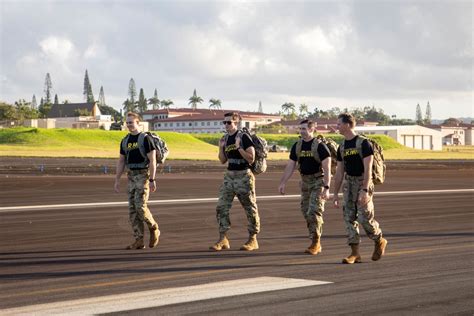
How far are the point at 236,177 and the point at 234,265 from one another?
1936mm

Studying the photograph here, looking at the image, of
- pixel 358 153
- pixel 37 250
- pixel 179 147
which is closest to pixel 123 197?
pixel 37 250

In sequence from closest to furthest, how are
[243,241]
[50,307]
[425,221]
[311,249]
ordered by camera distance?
[50,307], [311,249], [243,241], [425,221]

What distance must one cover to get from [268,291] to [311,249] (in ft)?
10.4

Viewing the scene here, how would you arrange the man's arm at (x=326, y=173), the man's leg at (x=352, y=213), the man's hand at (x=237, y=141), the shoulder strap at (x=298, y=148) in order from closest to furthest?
the man's leg at (x=352, y=213), the man's arm at (x=326, y=173), the shoulder strap at (x=298, y=148), the man's hand at (x=237, y=141)

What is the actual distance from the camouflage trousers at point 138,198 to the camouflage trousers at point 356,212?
3.35m

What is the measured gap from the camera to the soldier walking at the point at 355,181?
34.3 feet

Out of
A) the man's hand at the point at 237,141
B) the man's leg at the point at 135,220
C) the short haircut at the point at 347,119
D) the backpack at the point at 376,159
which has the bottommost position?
the man's leg at the point at 135,220

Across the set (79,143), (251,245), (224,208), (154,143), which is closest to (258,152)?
(224,208)

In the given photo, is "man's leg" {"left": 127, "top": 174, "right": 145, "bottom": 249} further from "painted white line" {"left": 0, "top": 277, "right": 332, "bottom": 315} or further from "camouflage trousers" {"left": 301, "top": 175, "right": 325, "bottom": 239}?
"painted white line" {"left": 0, "top": 277, "right": 332, "bottom": 315}

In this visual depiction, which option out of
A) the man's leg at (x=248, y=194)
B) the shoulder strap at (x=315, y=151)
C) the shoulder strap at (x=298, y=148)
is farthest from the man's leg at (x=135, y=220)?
the shoulder strap at (x=315, y=151)

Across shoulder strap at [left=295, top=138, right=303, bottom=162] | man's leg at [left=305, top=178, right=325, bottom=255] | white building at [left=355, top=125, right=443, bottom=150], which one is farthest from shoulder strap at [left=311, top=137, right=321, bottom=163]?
white building at [left=355, top=125, right=443, bottom=150]

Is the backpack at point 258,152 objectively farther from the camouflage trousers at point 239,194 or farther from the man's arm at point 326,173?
the man's arm at point 326,173

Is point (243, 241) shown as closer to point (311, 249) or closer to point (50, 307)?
point (311, 249)

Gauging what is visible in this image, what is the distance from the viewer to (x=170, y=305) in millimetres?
7824
